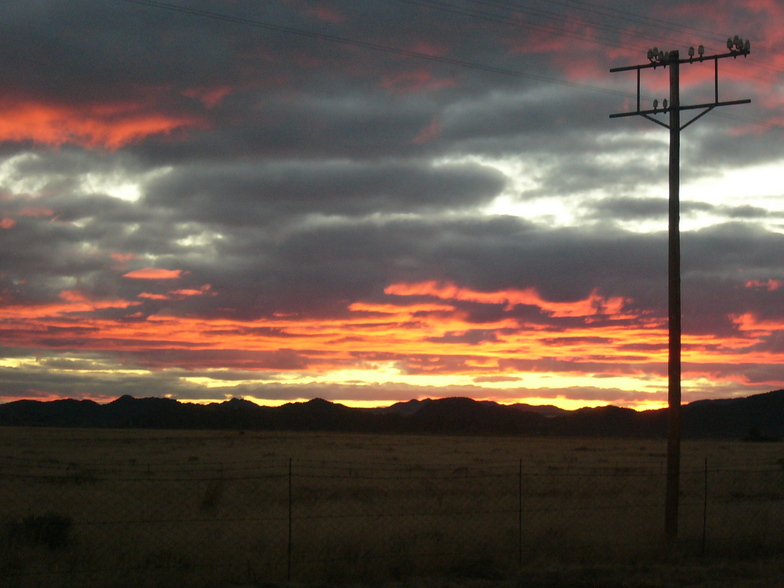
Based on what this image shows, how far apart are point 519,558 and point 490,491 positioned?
1620 centimetres

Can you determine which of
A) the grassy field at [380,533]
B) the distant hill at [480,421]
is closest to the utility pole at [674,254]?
the grassy field at [380,533]

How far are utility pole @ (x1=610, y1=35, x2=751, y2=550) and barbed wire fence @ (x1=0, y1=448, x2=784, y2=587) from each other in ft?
3.71

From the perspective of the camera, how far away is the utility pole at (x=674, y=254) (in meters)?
19.7

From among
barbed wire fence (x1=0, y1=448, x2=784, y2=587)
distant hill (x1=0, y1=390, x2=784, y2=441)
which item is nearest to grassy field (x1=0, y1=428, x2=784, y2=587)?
barbed wire fence (x1=0, y1=448, x2=784, y2=587)

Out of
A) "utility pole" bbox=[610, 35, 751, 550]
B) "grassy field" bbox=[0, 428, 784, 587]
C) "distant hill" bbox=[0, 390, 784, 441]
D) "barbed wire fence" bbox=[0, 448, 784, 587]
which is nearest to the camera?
"grassy field" bbox=[0, 428, 784, 587]

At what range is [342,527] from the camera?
887 inches

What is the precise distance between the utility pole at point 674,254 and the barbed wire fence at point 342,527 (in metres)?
1.13

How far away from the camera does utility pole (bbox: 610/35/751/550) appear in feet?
64.6

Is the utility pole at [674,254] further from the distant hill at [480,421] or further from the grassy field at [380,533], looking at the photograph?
the distant hill at [480,421]

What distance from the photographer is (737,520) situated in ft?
74.1

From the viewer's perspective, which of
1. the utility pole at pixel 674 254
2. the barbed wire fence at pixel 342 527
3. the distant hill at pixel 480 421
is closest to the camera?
the barbed wire fence at pixel 342 527

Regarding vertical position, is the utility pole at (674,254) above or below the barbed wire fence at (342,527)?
above

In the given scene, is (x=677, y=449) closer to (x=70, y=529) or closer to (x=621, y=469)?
(x=70, y=529)

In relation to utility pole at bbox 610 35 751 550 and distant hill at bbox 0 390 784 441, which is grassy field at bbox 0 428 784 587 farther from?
distant hill at bbox 0 390 784 441
